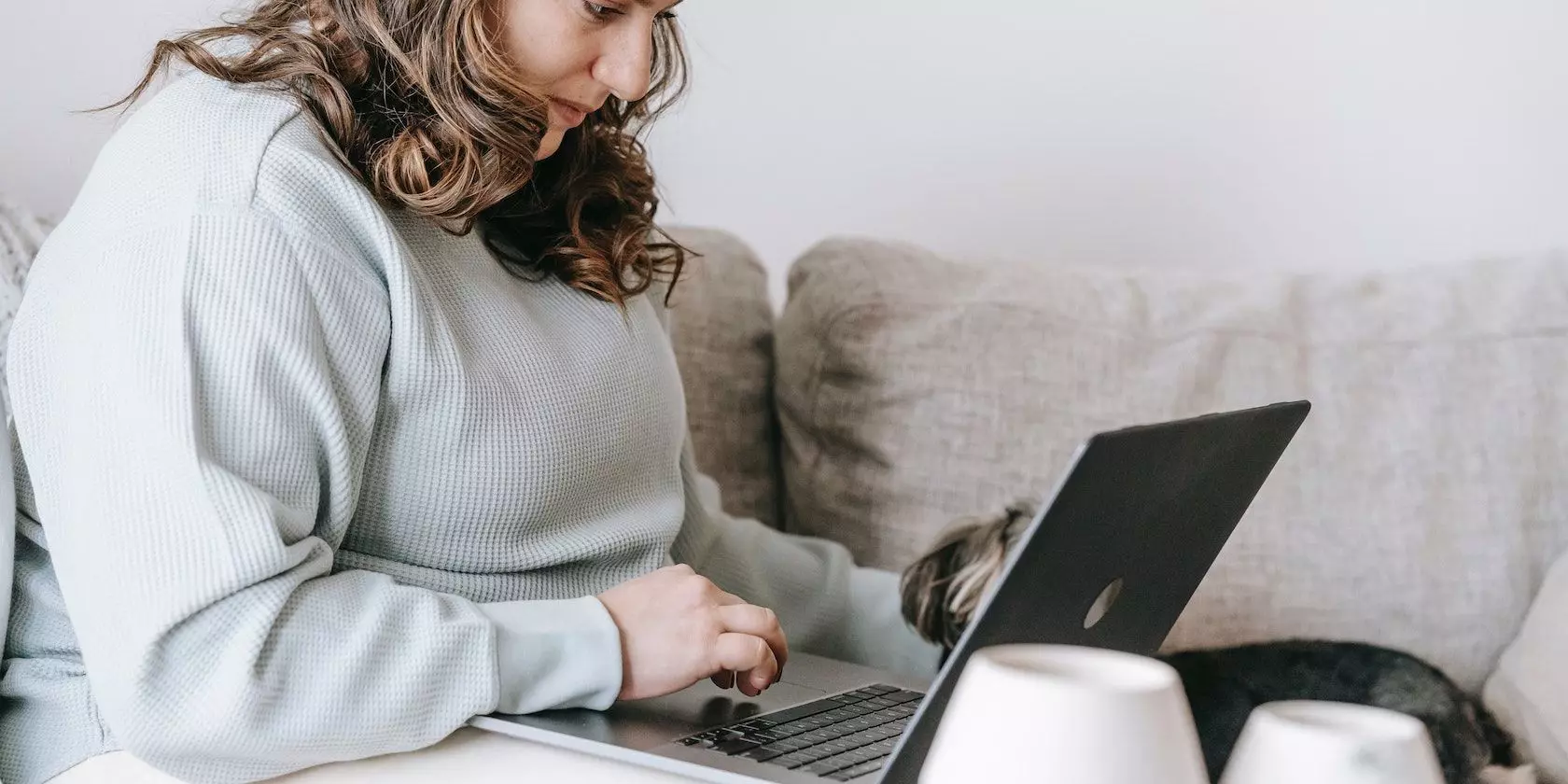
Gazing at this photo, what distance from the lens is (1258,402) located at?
140 centimetres

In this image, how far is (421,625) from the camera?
77 cm

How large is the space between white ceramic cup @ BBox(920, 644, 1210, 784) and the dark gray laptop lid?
0.13m

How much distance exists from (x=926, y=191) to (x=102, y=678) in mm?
1388

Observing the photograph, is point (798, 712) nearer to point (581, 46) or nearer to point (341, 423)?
point (341, 423)

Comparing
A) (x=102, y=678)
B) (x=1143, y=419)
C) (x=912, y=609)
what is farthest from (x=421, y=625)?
(x=1143, y=419)

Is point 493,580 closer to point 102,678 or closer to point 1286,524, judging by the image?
point 102,678

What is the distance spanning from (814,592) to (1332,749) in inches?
35.5

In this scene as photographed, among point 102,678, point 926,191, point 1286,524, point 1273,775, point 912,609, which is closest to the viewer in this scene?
point 1273,775

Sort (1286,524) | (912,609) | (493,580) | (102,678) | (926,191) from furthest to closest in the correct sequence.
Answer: (926,191) < (1286,524) < (912,609) < (493,580) < (102,678)

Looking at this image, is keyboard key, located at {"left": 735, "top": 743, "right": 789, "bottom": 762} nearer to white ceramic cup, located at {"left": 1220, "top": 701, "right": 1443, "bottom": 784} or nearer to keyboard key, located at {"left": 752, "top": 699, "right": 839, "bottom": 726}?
keyboard key, located at {"left": 752, "top": 699, "right": 839, "bottom": 726}

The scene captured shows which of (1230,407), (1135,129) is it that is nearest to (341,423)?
(1230,407)

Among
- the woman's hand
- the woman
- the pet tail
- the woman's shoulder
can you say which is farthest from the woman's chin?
the pet tail

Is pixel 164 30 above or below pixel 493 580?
above

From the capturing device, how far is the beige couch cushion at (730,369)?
1.54 metres
